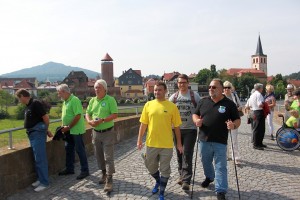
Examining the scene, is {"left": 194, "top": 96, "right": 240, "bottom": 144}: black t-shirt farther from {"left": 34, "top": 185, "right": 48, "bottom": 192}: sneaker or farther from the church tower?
the church tower

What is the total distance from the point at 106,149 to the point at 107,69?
353 ft

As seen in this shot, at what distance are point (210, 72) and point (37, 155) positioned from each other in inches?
4125

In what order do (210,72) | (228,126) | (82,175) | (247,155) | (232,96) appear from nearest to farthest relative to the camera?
(228,126) < (82,175) < (232,96) < (247,155) < (210,72)

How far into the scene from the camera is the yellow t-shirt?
4.86m

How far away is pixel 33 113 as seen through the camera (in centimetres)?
555

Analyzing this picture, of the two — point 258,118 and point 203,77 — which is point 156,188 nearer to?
point 258,118

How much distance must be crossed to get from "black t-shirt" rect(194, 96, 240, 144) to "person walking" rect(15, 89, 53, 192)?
2696 millimetres

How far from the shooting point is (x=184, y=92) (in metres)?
5.55

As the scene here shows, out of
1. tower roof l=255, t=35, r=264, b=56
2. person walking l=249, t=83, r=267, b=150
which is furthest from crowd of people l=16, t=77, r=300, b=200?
tower roof l=255, t=35, r=264, b=56

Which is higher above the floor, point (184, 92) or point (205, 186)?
point (184, 92)

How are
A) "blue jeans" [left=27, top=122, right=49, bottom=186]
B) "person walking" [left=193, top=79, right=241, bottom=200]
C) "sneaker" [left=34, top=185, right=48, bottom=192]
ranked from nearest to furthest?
"person walking" [left=193, top=79, right=241, bottom=200] → "sneaker" [left=34, top=185, right=48, bottom=192] → "blue jeans" [left=27, top=122, right=49, bottom=186]

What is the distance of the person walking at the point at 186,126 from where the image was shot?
5.39 meters

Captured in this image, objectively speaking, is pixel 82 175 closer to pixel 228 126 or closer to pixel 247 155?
pixel 228 126

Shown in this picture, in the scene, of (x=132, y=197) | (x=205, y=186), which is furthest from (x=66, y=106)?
(x=205, y=186)
